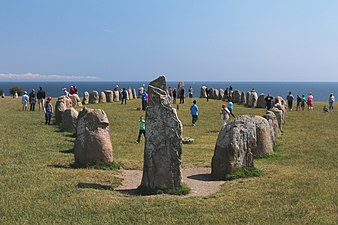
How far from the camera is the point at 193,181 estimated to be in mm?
15492

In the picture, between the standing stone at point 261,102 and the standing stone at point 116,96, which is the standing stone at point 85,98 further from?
the standing stone at point 261,102

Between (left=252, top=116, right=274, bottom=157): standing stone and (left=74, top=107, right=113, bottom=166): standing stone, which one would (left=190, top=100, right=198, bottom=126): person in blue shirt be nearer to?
(left=252, top=116, right=274, bottom=157): standing stone

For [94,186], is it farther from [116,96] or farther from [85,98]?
[116,96]

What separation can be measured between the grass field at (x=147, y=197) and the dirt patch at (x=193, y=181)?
1.39 feet

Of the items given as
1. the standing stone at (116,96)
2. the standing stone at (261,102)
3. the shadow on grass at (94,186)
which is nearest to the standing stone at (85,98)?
the standing stone at (116,96)

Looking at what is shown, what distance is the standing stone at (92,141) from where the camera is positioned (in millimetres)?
16812

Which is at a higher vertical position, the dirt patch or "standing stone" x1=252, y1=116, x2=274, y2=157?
"standing stone" x1=252, y1=116, x2=274, y2=157

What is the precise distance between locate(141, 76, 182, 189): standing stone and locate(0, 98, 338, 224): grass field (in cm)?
77

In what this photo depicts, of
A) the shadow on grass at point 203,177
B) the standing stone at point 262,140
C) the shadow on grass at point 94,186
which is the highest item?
the standing stone at point 262,140

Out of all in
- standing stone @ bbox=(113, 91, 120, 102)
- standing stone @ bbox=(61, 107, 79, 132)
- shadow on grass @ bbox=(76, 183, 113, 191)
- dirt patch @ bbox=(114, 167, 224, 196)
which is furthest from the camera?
standing stone @ bbox=(113, 91, 120, 102)

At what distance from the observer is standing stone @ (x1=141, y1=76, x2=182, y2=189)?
13.5m

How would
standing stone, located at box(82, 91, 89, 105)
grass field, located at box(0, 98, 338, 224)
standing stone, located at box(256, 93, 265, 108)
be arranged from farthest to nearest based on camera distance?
standing stone, located at box(82, 91, 89, 105), standing stone, located at box(256, 93, 265, 108), grass field, located at box(0, 98, 338, 224)

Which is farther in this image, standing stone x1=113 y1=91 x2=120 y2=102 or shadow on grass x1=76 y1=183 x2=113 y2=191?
standing stone x1=113 y1=91 x2=120 y2=102

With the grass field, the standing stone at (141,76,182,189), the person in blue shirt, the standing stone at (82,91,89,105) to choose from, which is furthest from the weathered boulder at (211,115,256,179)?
the standing stone at (82,91,89,105)
